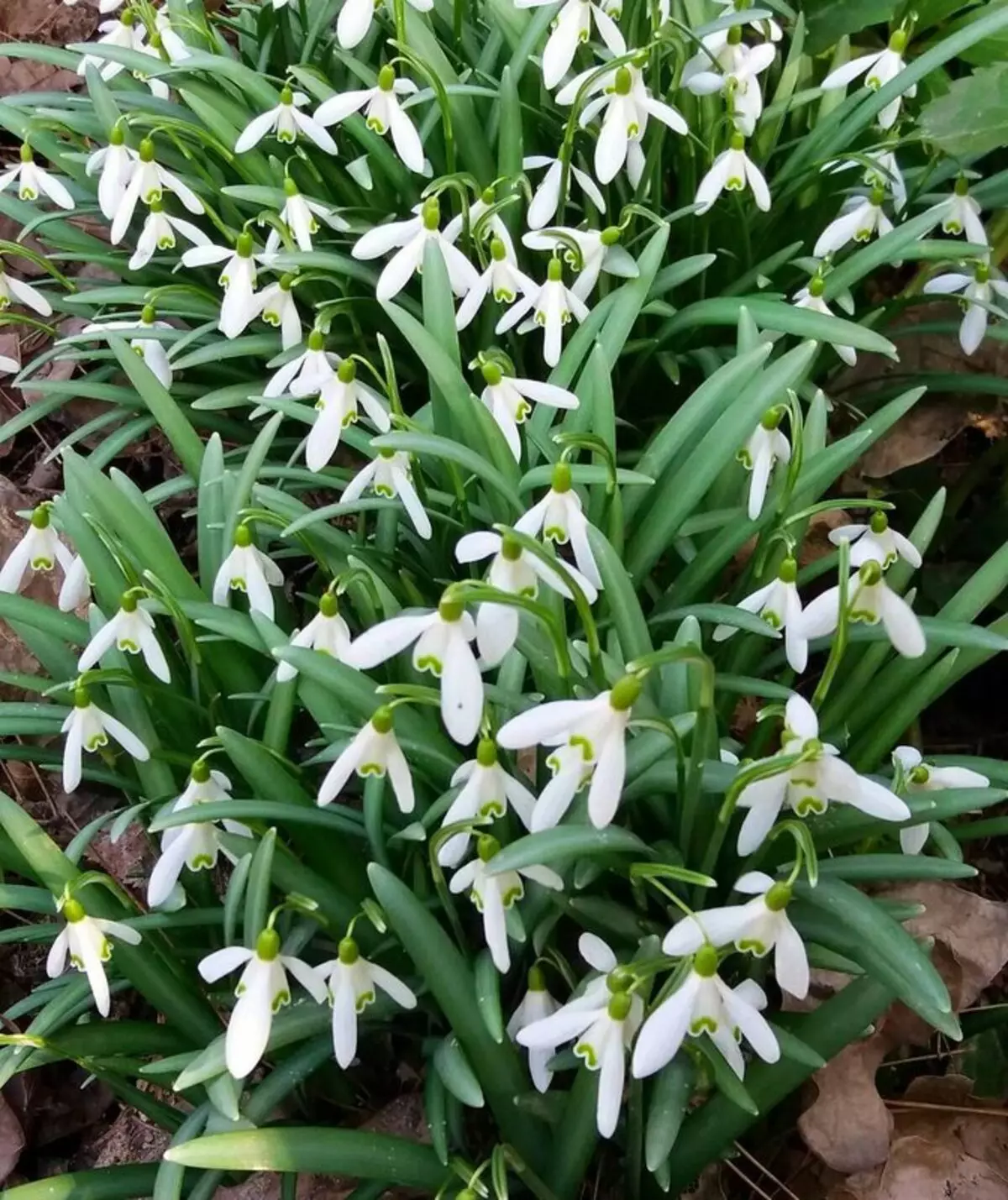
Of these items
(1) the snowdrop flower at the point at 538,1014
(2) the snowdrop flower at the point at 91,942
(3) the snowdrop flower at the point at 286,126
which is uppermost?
(3) the snowdrop flower at the point at 286,126

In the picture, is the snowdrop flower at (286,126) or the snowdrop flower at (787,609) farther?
the snowdrop flower at (286,126)

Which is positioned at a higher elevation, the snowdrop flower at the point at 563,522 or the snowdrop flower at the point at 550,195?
the snowdrop flower at the point at 550,195

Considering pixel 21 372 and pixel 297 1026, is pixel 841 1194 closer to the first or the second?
pixel 297 1026

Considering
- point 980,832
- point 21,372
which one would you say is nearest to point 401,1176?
point 980,832

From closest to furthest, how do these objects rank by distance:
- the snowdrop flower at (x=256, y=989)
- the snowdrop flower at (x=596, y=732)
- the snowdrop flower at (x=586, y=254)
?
1. the snowdrop flower at (x=596, y=732)
2. the snowdrop flower at (x=256, y=989)
3. the snowdrop flower at (x=586, y=254)

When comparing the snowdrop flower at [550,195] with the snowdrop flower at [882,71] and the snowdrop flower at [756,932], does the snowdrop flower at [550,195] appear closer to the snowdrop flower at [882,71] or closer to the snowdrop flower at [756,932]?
the snowdrop flower at [882,71]

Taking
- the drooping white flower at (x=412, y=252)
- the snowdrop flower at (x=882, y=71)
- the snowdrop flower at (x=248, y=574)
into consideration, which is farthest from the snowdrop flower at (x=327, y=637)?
the snowdrop flower at (x=882, y=71)

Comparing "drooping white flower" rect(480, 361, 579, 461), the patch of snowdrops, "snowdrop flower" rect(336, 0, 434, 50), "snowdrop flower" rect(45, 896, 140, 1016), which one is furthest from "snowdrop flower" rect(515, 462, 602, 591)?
"snowdrop flower" rect(336, 0, 434, 50)

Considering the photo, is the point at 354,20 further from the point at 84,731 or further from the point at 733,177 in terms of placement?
the point at 84,731

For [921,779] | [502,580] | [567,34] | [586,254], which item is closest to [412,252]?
[586,254]
